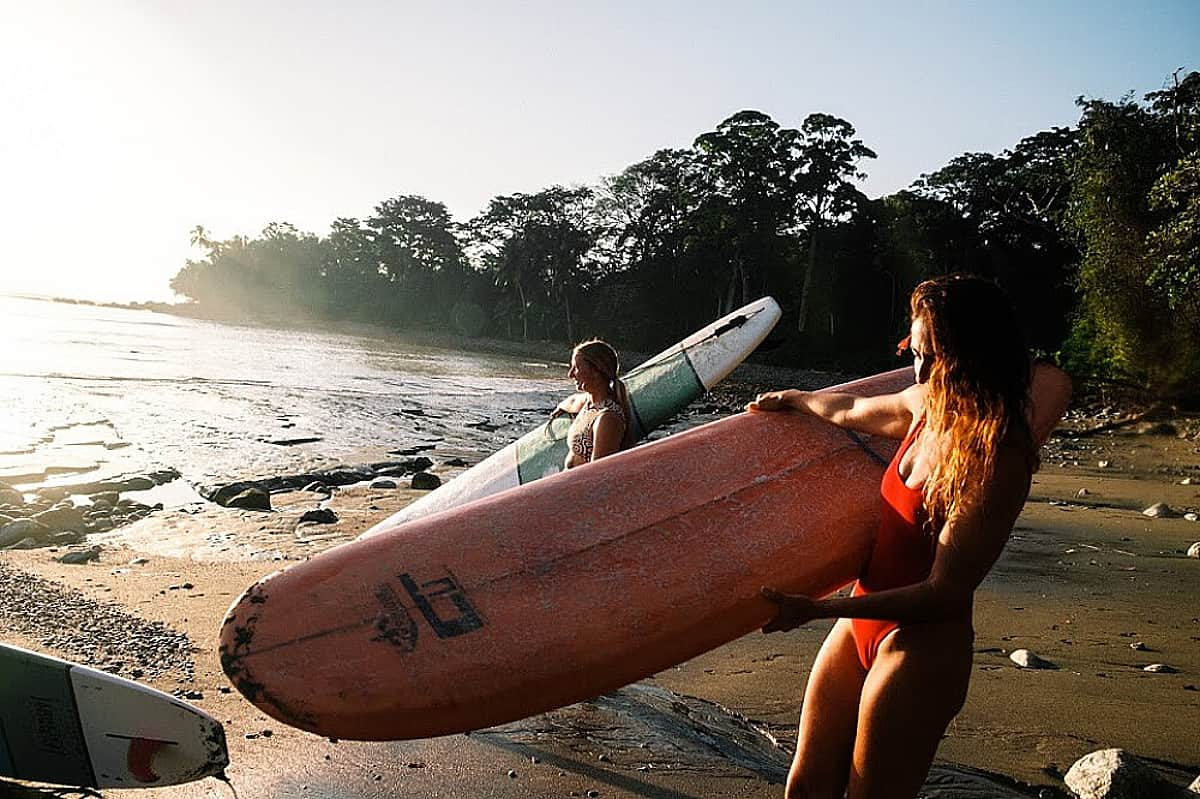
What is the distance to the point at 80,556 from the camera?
5.97 metres

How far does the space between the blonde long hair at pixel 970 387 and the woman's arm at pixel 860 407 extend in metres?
0.17

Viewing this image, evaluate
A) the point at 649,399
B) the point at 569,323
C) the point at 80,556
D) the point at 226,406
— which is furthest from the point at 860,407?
the point at 569,323

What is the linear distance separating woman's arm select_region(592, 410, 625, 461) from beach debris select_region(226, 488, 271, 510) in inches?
199

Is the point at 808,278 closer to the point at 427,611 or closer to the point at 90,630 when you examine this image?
the point at 90,630

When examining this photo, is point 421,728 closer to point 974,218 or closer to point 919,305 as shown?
point 919,305

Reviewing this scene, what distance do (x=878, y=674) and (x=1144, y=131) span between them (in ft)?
56.6

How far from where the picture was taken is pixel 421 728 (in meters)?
2.19

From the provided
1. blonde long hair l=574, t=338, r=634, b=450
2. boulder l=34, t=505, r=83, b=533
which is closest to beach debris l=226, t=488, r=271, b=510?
boulder l=34, t=505, r=83, b=533

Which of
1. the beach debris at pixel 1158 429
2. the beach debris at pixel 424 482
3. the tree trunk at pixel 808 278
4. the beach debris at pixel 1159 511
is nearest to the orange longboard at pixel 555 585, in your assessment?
the beach debris at pixel 1159 511

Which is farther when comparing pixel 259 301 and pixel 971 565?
pixel 259 301

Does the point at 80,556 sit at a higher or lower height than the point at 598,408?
lower

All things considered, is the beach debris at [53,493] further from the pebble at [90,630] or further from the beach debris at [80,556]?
the pebble at [90,630]

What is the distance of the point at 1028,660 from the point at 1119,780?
4.62ft

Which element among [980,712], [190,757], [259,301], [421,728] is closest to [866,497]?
[421,728]
